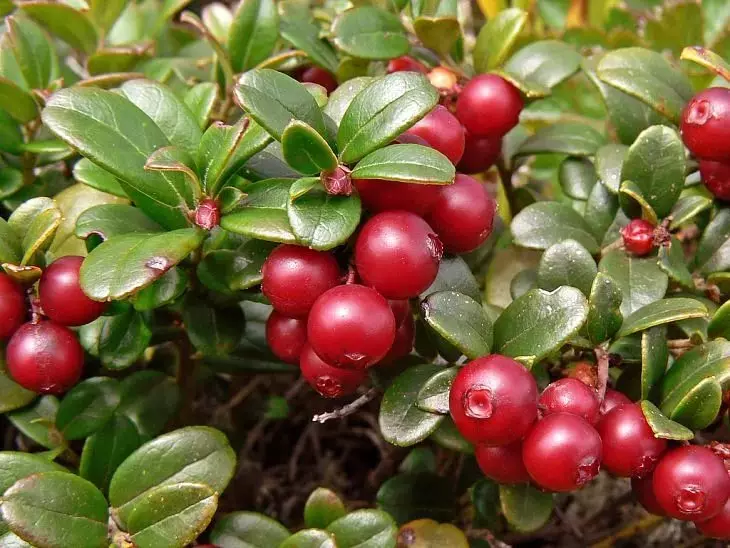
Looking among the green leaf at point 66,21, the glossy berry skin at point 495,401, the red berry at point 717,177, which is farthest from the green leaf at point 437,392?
the green leaf at point 66,21

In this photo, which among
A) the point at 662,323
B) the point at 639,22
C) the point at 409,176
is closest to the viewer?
the point at 409,176

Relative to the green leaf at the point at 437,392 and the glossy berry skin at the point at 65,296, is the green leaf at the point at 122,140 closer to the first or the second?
the glossy berry skin at the point at 65,296

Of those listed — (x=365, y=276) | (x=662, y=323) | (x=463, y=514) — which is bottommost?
(x=463, y=514)

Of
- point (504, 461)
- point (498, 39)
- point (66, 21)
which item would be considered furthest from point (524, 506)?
point (66, 21)

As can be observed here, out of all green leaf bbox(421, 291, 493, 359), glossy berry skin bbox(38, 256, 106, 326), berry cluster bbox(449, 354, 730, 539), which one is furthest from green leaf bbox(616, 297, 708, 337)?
glossy berry skin bbox(38, 256, 106, 326)

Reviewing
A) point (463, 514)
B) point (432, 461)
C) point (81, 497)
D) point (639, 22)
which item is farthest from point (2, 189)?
point (639, 22)

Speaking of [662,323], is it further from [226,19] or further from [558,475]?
[226,19]
